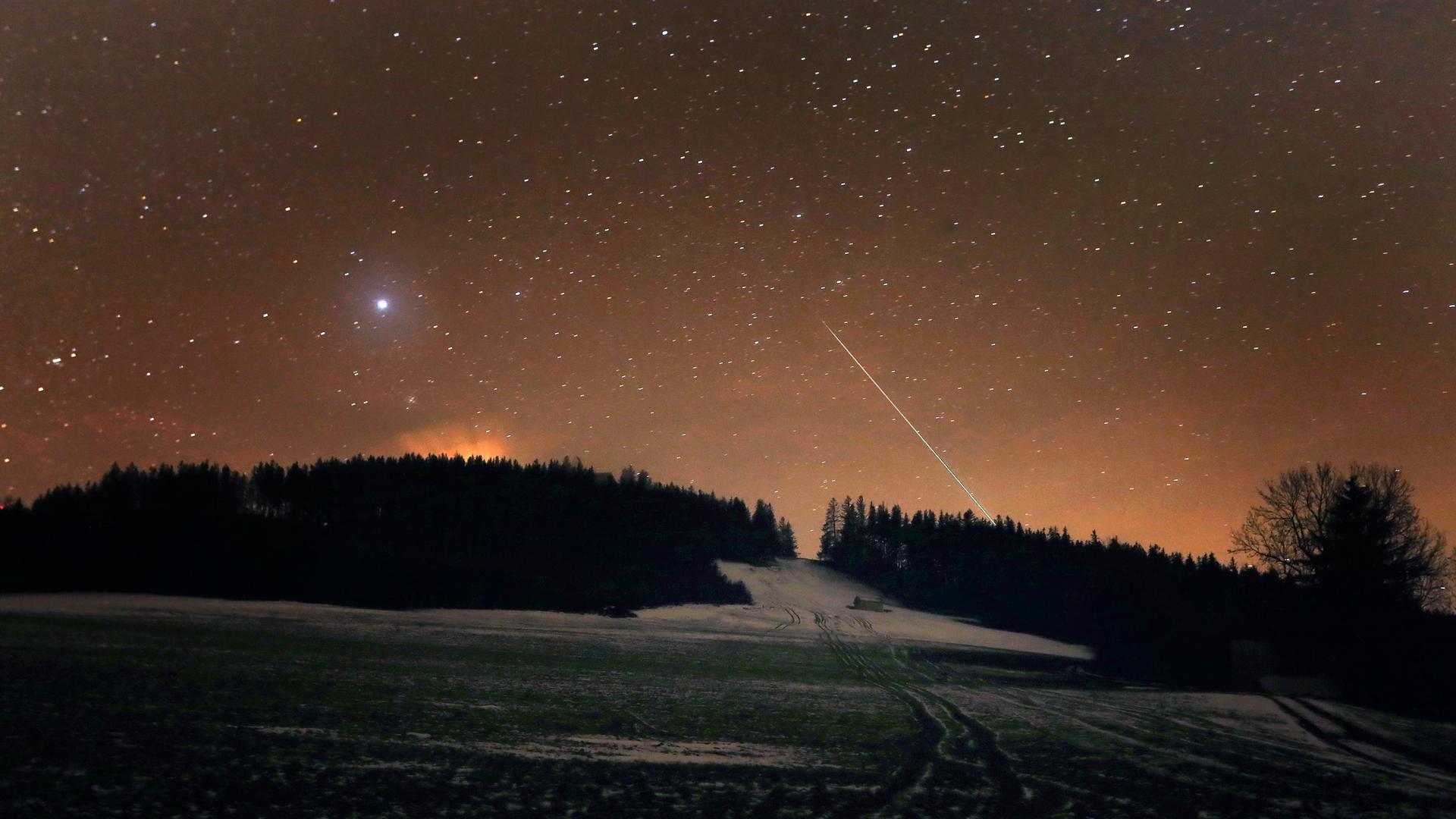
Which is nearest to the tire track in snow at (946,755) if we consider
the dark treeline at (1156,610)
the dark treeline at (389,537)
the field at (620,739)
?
the field at (620,739)

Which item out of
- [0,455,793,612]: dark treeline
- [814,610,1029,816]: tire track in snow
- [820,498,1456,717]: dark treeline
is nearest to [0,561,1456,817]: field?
[814,610,1029,816]: tire track in snow

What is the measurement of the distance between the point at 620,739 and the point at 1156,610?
169ft

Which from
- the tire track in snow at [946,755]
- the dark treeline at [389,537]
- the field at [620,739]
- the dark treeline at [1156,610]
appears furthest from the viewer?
the dark treeline at [389,537]

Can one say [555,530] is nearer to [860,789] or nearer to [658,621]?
[658,621]

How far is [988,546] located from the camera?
397 ft

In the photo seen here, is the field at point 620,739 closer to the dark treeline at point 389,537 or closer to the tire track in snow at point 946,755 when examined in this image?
the tire track in snow at point 946,755

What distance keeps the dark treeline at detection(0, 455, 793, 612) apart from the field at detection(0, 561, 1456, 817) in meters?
35.0

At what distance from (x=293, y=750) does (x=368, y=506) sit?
90450 mm

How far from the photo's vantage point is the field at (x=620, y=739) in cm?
834

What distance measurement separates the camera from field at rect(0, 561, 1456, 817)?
8.34 m

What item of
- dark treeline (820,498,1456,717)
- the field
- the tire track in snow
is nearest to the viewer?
the field

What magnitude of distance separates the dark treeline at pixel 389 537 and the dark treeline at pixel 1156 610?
26.0 m

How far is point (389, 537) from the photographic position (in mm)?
91125

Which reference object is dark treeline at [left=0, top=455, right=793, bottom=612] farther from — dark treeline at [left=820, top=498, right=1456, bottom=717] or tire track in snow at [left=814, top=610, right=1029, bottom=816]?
tire track in snow at [left=814, top=610, right=1029, bottom=816]
